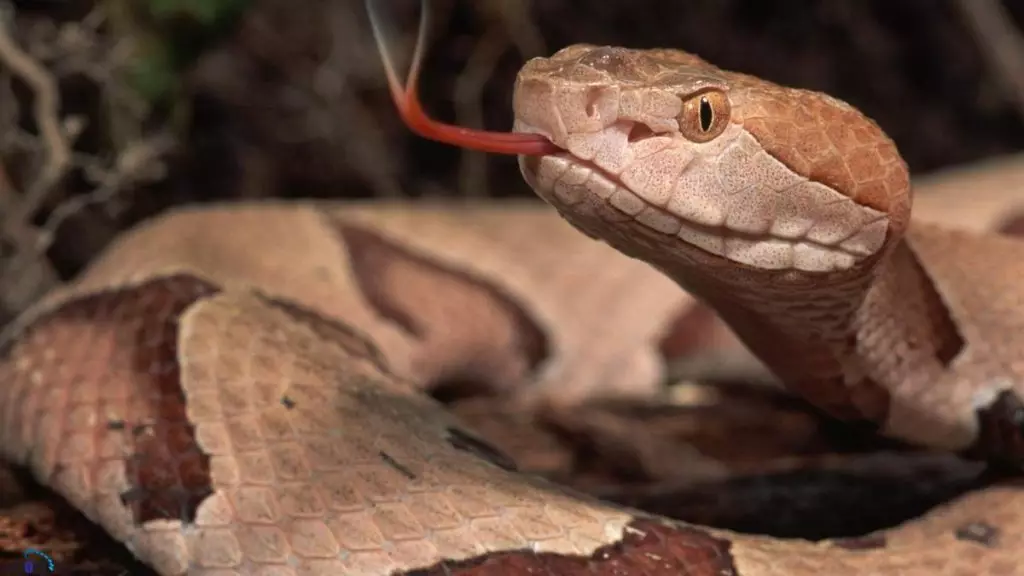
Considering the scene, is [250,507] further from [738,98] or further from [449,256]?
[449,256]

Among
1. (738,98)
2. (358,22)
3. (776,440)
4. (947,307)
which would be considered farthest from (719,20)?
(738,98)

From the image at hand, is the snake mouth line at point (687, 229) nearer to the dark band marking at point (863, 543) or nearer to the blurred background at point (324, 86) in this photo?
the dark band marking at point (863, 543)

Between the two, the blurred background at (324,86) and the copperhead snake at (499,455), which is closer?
the copperhead snake at (499,455)

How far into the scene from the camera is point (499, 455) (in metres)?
1.83

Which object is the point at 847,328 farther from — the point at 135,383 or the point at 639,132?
the point at 135,383

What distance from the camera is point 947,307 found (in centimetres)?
191

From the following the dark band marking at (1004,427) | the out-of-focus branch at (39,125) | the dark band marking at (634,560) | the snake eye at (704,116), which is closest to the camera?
the dark band marking at (634,560)

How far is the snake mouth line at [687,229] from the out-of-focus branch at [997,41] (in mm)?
2948

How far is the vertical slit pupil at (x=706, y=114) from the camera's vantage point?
1518mm

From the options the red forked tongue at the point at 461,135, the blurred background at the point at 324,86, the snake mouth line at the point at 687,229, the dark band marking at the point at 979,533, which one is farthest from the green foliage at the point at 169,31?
the dark band marking at the point at 979,533

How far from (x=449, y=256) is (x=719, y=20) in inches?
59.1

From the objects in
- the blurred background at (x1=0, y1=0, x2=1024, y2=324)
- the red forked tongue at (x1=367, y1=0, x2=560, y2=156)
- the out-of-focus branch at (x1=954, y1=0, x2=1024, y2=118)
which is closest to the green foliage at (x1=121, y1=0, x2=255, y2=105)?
the blurred background at (x1=0, y1=0, x2=1024, y2=324)

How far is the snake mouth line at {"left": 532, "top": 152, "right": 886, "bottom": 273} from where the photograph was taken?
147 centimetres

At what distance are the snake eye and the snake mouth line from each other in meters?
0.13
